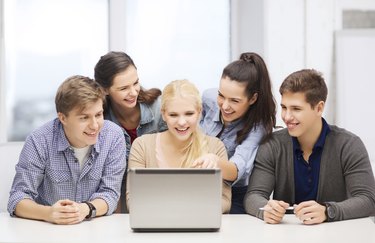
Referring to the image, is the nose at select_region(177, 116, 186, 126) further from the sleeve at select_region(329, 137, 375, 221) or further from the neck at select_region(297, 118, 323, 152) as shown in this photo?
the sleeve at select_region(329, 137, 375, 221)

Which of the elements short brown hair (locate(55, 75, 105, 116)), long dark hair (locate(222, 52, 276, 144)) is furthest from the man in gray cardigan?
short brown hair (locate(55, 75, 105, 116))

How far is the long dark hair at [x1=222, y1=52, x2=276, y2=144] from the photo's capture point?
2.78 m

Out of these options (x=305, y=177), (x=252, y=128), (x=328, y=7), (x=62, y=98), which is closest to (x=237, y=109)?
(x=252, y=128)

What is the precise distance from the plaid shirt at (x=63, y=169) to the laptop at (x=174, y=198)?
1.37 feet

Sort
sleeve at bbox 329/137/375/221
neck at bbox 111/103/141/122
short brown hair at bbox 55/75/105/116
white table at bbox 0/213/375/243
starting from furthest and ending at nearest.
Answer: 1. neck at bbox 111/103/141/122
2. short brown hair at bbox 55/75/105/116
3. sleeve at bbox 329/137/375/221
4. white table at bbox 0/213/375/243

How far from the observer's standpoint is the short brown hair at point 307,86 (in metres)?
2.56

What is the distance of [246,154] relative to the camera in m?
2.66

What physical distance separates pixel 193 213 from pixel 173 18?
228cm

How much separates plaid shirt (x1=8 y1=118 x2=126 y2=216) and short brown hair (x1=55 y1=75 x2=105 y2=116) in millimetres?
127

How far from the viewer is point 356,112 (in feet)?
12.6

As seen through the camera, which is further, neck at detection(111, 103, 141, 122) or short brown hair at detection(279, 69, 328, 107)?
neck at detection(111, 103, 141, 122)

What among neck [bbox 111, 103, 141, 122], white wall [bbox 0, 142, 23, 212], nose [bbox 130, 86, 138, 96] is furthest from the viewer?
neck [bbox 111, 103, 141, 122]

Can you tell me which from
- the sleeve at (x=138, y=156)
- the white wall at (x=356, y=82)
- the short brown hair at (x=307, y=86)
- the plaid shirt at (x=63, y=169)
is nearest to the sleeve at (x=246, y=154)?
the short brown hair at (x=307, y=86)

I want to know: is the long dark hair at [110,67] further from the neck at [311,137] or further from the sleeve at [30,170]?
the neck at [311,137]
